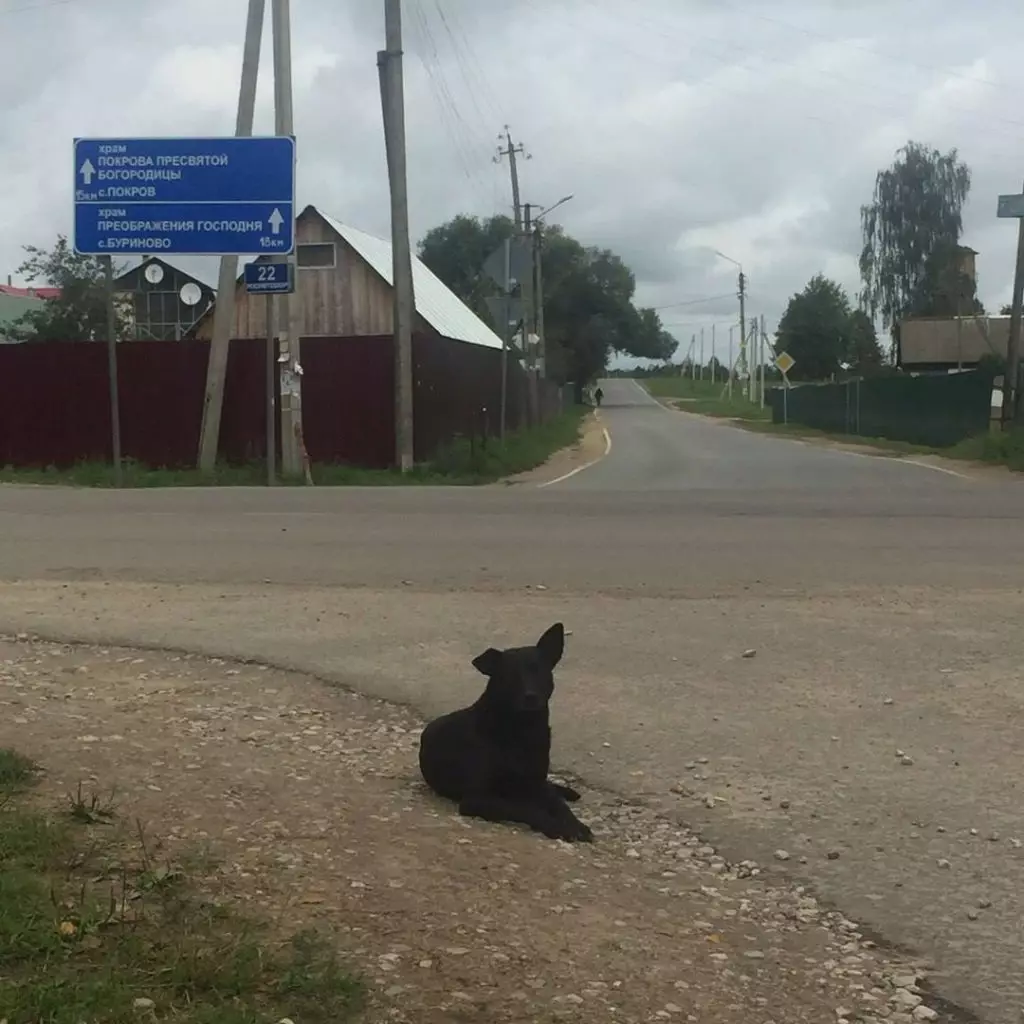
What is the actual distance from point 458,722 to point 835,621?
388 cm

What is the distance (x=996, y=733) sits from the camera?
596 cm

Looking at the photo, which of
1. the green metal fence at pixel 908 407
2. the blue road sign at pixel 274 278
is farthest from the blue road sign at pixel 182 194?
the green metal fence at pixel 908 407

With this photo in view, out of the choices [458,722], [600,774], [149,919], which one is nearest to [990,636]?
[600,774]

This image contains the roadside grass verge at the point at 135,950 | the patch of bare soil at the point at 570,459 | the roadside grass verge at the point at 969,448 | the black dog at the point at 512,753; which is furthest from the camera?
the roadside grass verge at the point at 969,448

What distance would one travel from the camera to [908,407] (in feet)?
114

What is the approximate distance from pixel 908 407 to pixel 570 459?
10231 millimetres

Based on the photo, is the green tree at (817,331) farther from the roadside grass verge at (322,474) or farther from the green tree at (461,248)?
the roadside grass verge at (322,474)

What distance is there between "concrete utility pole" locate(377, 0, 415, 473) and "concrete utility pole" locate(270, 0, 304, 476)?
154cm

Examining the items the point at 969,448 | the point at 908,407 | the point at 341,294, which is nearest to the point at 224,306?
the point at 969,448

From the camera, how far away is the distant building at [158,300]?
4350cm

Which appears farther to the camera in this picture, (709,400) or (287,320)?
(709,400)

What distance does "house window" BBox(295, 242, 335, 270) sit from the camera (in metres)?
38.6

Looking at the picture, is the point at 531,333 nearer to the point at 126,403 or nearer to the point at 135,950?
the point at 126,403

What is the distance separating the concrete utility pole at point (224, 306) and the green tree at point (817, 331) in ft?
254
